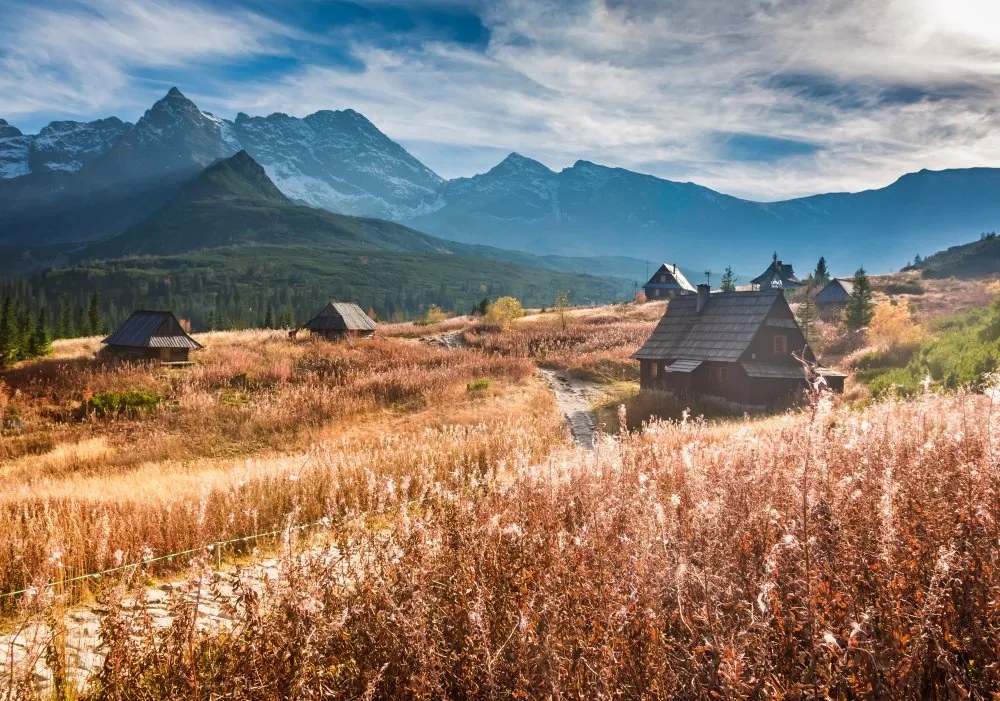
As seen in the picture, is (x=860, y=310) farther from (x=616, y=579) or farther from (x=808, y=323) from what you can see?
(x=616, y=579)

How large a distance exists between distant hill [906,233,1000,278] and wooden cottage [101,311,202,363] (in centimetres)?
12298

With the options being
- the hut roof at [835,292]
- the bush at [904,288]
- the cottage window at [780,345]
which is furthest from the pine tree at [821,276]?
the cottage window at [780,345]

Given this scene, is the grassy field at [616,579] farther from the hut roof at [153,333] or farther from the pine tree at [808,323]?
A: the pine tree at [808,323]

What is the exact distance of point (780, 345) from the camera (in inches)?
1175

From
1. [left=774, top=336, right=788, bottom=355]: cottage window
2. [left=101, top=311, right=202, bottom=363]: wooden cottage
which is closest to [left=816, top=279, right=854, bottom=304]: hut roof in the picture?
[left=774, top=336, right=788, bottom=355]: cottage window

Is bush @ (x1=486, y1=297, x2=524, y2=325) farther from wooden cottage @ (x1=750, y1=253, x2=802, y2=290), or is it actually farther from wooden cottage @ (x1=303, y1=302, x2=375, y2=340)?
wooden cottage @ (x1=750, y1=253, x2=802, y2=290)

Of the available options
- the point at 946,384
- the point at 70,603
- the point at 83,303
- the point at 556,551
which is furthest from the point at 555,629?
the point at 83,303

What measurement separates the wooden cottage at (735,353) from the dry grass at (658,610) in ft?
81.2

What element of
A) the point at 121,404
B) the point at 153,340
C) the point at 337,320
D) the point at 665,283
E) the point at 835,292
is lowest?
→ the point at 121,404

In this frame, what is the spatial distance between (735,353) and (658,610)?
90.1 feet

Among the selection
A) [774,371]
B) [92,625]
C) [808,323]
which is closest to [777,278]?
[808,323]

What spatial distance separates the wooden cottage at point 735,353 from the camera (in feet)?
94.1

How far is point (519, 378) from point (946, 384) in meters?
19.1

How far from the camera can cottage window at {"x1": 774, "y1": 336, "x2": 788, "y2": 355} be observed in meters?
29.7
